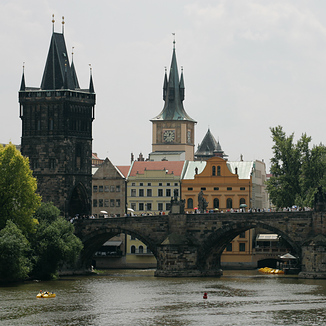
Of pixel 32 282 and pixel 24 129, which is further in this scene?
pixel 24 129

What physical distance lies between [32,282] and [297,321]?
138 ft

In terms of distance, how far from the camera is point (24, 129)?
152m

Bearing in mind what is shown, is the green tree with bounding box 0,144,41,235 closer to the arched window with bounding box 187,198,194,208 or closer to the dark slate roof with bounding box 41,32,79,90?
the dark slate roof with bounding box 41,32,79,90

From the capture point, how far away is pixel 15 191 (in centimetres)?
12644

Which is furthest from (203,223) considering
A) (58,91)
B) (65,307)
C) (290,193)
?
(65,307)

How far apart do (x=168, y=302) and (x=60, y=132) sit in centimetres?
5143

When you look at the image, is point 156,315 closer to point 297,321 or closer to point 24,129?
point 297,321

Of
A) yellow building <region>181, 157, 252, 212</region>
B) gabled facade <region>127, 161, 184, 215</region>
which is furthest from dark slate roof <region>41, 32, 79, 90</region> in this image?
yellow building <region>181, 157, 252, 212</region>

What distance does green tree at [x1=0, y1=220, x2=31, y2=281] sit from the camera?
118188 millimetres

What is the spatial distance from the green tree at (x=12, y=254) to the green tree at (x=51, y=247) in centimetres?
568

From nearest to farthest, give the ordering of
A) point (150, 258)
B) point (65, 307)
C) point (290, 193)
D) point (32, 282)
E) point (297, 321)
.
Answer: point (297, 321) → point (65, 307) → point (32, 282) → point (290, 193) → point (150, 258)

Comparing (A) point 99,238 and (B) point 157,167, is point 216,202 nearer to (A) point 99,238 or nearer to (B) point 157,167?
(B) point 157,167

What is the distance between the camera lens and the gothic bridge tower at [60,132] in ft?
493

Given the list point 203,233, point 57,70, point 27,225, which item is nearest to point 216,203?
point 203,233
